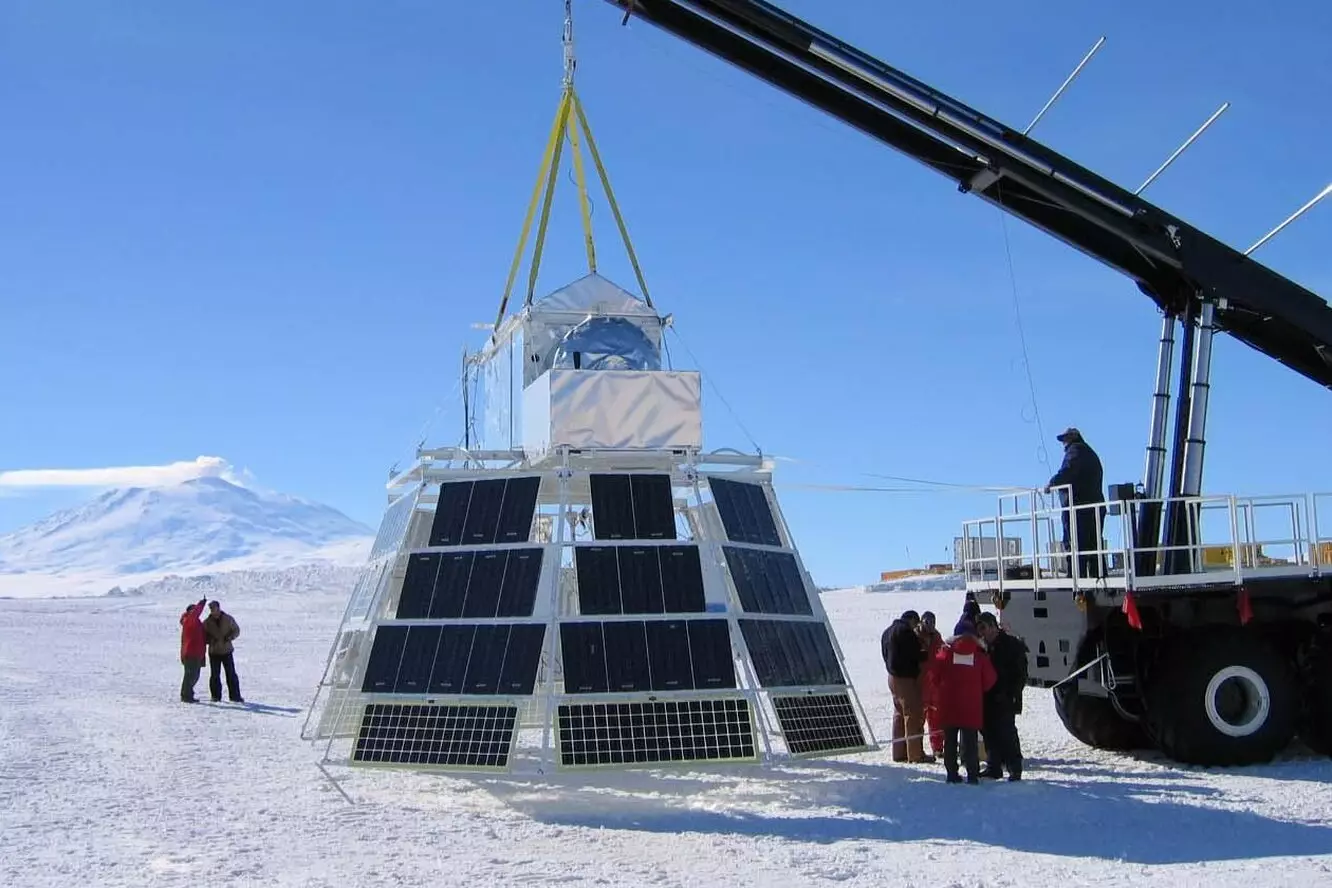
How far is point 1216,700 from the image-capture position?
15797 mm

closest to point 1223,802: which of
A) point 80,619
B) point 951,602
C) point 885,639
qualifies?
point 885,639

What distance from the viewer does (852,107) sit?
1734 centimetres

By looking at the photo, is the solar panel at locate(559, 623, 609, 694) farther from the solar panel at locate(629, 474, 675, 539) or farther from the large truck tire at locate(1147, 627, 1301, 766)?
the large truck tire at locate(1147, 627, 1301, 766)

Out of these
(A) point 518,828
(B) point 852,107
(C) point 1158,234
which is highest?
(B) point 852,107

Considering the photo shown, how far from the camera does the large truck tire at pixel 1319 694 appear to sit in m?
16.0

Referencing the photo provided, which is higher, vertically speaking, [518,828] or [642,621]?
[642,621]

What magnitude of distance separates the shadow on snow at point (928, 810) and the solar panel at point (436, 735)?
93 cm

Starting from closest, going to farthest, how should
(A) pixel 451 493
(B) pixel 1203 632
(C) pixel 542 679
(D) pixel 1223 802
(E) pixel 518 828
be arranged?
(E) pixel 518 828
(D) pixel 1223 802
(A) pixel 451 493
(B) pixel 1203 632
(C) pixel 542 679

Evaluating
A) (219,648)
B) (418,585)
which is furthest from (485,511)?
(219,648)

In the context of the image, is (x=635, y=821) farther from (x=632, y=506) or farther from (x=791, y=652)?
(x=632, y=506)

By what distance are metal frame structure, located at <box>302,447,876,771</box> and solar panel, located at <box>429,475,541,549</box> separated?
13cm

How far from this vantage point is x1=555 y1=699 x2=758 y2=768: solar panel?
39.6 feet

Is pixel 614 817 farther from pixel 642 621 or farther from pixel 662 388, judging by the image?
pixel 662 388

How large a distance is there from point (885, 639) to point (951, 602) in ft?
144
